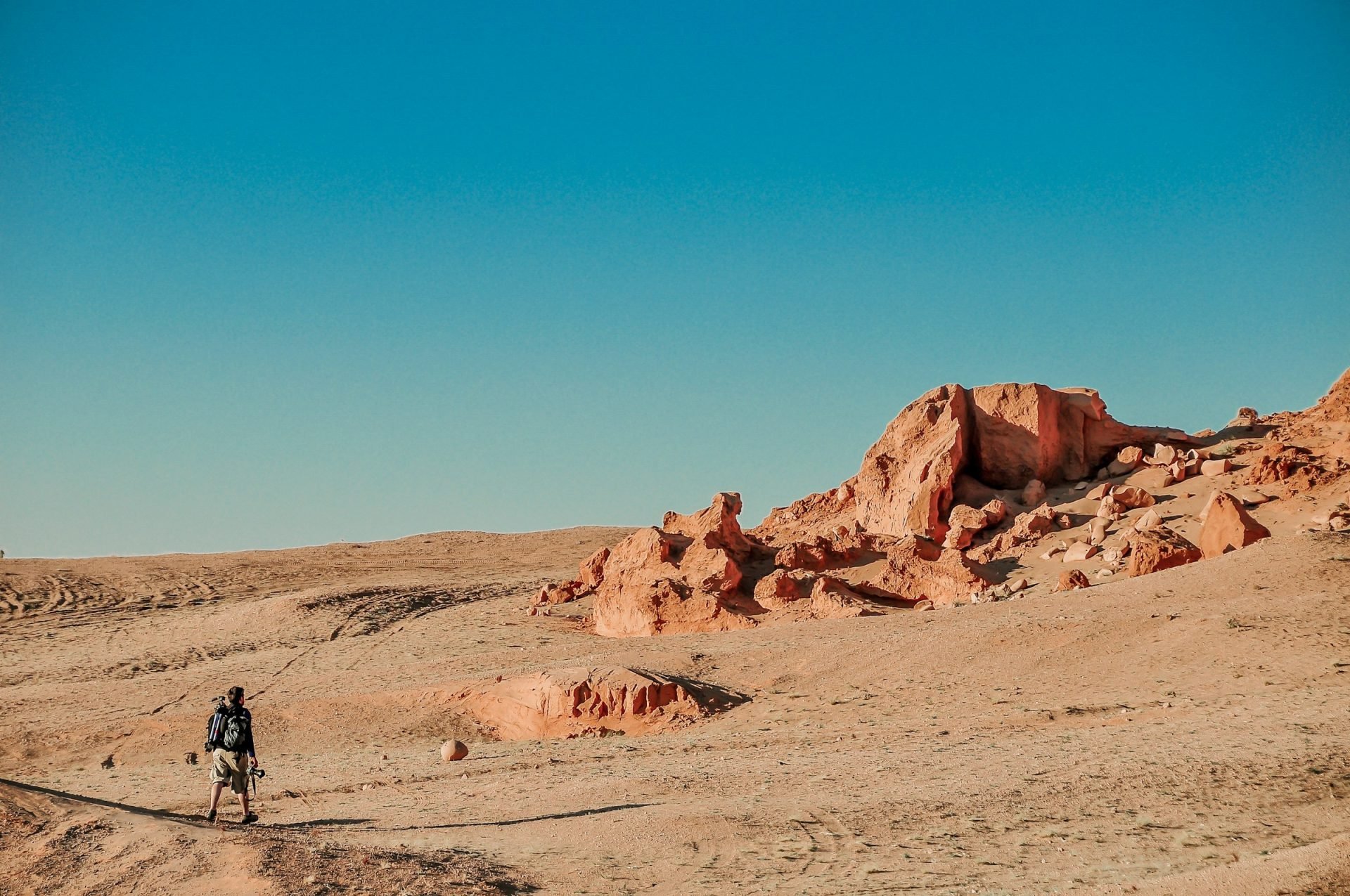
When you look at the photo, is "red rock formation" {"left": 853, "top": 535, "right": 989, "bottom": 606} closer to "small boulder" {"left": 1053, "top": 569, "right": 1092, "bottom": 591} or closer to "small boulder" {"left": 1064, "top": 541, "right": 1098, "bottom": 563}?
"small boulder" {"left": 1053, "top": 569, "right": 1092, "bottom": 591}

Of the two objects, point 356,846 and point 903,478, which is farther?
point 903,478

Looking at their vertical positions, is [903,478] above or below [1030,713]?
above

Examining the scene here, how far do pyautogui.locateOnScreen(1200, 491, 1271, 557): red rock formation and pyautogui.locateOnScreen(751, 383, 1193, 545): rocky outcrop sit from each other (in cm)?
568

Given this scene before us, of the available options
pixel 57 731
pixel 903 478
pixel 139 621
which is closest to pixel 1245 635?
pixel 903 478

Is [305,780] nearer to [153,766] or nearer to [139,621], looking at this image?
[153,766]

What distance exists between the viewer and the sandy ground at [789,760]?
7801 mm

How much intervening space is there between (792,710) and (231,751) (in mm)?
7713

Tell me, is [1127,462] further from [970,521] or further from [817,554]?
[817,554]

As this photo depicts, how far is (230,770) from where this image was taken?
34.5 ft

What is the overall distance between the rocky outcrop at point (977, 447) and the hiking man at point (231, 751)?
18073 millimetres

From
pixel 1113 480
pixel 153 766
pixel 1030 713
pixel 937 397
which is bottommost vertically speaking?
pixel 153 766

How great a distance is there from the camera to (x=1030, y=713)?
13.6 meters

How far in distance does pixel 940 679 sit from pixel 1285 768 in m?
5.64

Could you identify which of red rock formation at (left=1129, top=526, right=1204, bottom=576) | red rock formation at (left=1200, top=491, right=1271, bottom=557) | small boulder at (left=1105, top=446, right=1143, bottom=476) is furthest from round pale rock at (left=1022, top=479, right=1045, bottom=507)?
red rock formation at (left=1200, top=491, right=1271, bottom=557)
